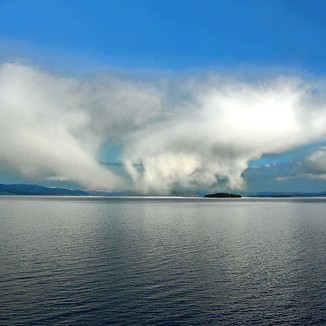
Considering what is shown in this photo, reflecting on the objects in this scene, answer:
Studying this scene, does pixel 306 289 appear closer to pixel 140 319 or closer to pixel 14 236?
pixel 140 319

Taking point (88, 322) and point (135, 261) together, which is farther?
point (135, 261)

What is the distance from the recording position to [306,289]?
132ft

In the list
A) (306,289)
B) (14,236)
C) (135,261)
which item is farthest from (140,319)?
(14,236)

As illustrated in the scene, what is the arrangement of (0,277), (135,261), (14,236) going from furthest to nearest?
(14,236)
(135,261)
(0,277)

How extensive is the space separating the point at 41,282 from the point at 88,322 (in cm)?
1388

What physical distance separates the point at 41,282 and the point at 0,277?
5.61 meters

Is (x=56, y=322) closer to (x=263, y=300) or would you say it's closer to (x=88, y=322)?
(x=88, y=322)

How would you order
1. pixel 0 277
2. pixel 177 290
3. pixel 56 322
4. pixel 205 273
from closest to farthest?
pixel 56 322
pixel 177 290
pixel 0 277
pixel 205 273

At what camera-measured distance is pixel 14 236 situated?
80812 millimetres

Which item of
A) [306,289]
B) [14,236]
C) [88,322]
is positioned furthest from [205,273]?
[14,236]

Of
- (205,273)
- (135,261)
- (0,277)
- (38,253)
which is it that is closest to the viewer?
(0,277)

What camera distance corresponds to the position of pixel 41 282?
41188 mm

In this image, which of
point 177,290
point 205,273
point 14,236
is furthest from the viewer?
point 14,236

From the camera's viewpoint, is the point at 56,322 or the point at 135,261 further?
the point at 135,261
